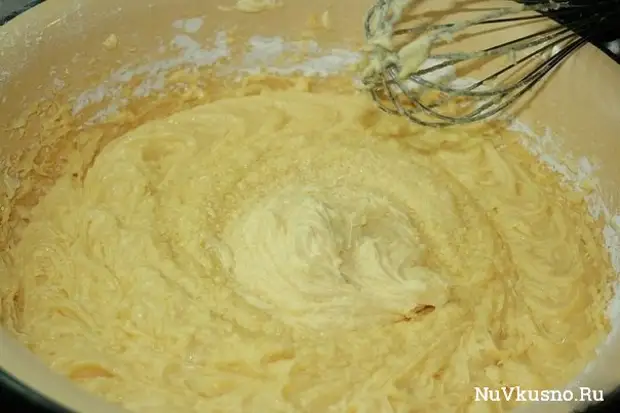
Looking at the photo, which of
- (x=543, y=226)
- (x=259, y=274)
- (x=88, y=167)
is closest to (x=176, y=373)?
(x=259, y=274)

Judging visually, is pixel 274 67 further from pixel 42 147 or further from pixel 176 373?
pixel 176 373

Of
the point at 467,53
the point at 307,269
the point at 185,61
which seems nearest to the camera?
the point at 307,269

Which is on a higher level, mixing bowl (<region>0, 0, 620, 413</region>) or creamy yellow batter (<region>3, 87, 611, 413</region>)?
mixing bowl (<region>0, 0, 620, 413</region>)

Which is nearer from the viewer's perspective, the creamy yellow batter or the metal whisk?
the creamy yellow batter

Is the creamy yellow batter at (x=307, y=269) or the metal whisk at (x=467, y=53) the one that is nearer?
the creamy yellow batter at (x=307, y=269)

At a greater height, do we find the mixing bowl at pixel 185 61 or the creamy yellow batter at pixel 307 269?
the mixing bowl at pixel 185 61
